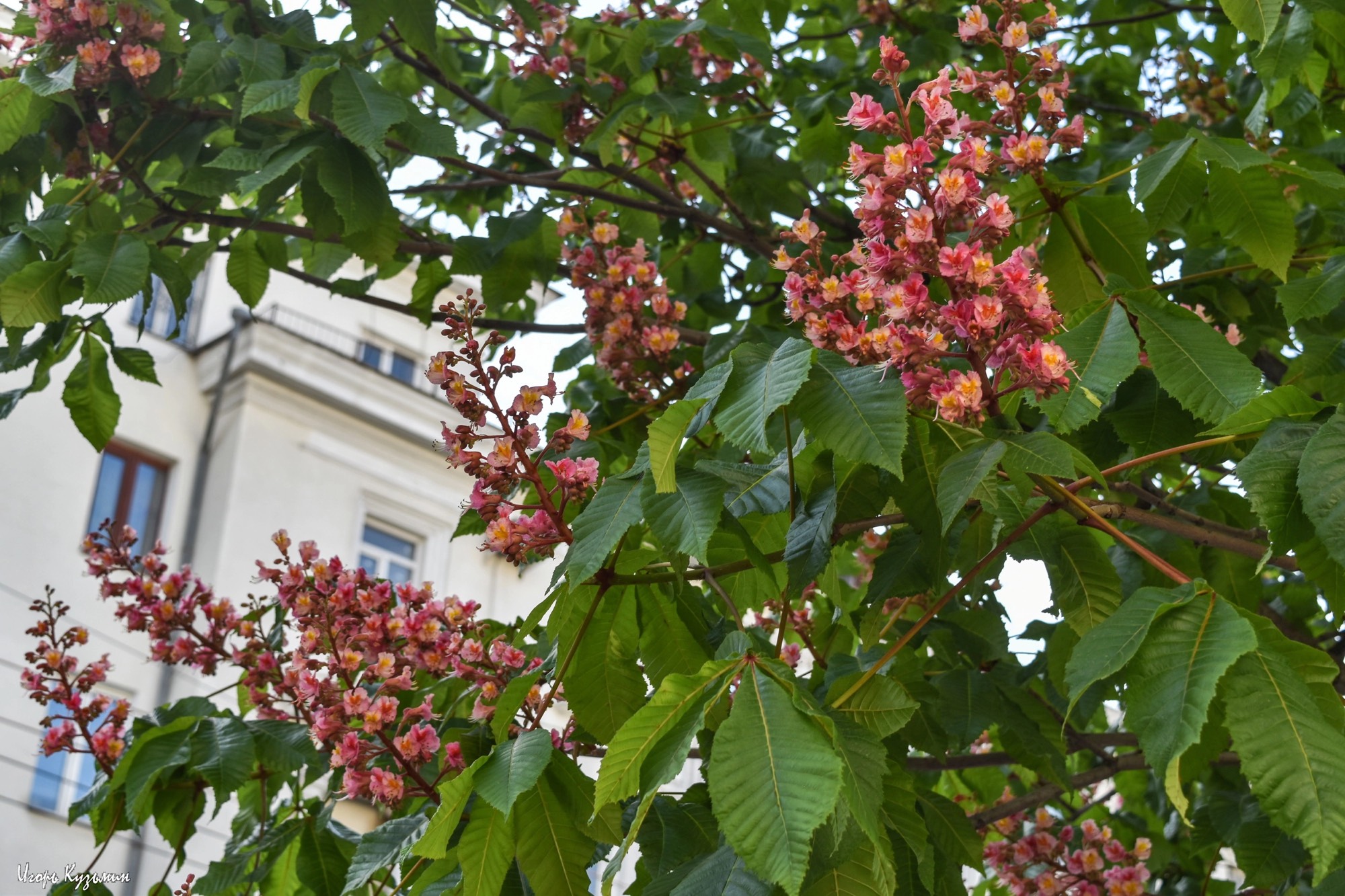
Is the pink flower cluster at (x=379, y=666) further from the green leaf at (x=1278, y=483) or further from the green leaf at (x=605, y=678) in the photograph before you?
the green leaf at (x=1278, y=483)

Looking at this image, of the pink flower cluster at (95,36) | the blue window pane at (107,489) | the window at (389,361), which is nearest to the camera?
the pink flower cluster at (95,36)

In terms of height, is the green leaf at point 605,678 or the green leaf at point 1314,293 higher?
the green leaf at point 1314,293

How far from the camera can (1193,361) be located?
1562mm

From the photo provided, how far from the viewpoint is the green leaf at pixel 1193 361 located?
1.52m

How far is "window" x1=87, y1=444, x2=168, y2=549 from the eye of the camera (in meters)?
9.23

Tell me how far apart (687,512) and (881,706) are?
37 cm

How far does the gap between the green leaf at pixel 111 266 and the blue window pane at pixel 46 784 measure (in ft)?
20.5

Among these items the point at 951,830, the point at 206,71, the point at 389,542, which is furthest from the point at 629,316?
the point at 389,542

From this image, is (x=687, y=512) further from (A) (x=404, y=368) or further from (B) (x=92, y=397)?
(A) (x=404, y=368)

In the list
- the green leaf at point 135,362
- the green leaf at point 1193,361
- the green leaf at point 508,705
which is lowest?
the green leaf at point 508,705

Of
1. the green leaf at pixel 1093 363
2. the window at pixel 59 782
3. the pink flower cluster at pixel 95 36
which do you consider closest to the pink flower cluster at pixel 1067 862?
the green leaf at pixel 1093 363

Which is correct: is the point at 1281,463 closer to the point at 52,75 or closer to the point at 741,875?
the point at 741,875

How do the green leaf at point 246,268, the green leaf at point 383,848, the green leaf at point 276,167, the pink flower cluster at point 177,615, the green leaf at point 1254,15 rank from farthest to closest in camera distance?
the green leaf at point 246,268 < the pink flower cluster at point 177,615 < the green leaf at point 276,167 < the green leaf at point 383,848 < the green leaf at point 1254,15

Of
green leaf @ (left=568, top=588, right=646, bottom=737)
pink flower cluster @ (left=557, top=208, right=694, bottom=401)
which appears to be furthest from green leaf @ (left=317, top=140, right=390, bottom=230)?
green leaf @ (left=568, top=588, right=646, bottom=737)
